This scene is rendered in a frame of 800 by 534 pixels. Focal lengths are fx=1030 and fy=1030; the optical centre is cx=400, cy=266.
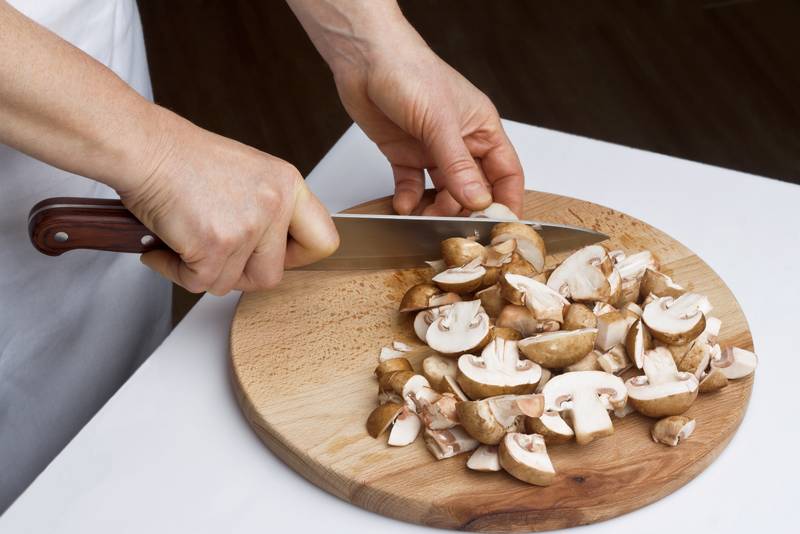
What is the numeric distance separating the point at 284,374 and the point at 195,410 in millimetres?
135

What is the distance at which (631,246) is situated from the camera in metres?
1.65

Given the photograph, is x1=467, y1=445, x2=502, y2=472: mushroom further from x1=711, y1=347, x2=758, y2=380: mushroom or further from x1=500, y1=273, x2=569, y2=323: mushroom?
x1=711, y1=347, x2=758, y2=380: mushroom

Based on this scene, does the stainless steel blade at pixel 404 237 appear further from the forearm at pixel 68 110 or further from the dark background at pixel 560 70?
the dark background at pixel 560 70

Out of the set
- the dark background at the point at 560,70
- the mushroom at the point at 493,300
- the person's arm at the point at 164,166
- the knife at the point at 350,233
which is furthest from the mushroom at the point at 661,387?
the dark background at the point at 560,70

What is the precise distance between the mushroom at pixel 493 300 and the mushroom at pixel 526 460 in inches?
10.0

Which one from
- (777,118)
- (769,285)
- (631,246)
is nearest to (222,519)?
(631,246)

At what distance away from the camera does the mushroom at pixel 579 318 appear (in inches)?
54.7

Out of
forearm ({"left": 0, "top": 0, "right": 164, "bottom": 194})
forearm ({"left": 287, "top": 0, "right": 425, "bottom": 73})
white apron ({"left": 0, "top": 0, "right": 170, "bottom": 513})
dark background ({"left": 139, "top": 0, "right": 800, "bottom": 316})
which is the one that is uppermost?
forearm ({"left": 0, "top": 0, "right": 164, "bottom": 194})

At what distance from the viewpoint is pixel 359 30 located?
5.59 ft

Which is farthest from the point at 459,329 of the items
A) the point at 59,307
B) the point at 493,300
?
the point at 59,307

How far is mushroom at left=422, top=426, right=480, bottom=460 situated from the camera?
50.7 inches

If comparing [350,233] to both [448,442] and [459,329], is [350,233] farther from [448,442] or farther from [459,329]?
[448,442]

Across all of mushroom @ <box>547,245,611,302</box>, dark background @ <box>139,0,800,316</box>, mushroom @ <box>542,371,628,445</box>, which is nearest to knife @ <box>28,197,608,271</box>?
mushroom @ <box>547,245,611,302</box>

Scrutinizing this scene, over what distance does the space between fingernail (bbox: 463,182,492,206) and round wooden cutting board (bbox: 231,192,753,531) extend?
15cm
